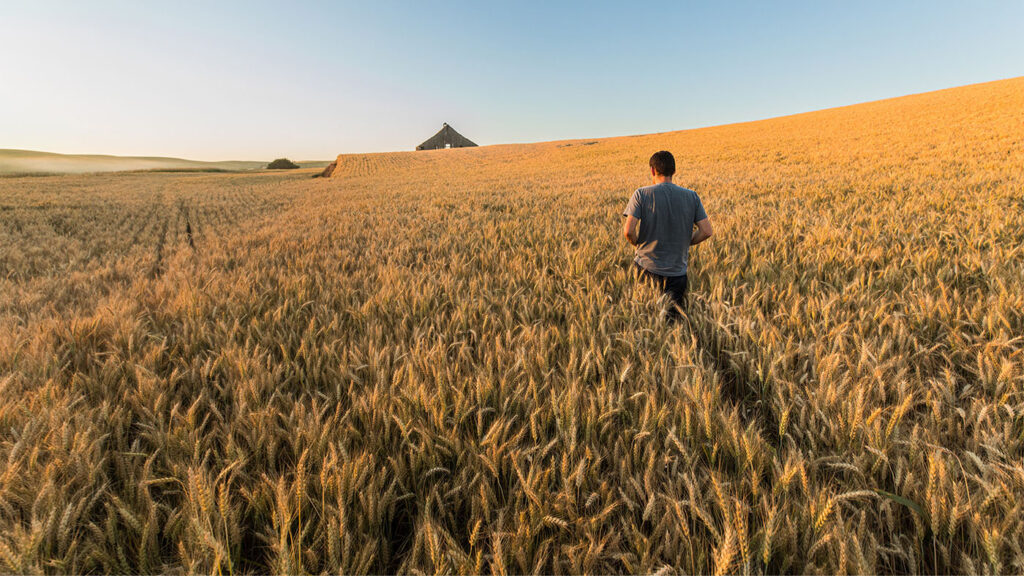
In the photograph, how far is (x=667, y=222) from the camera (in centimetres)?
303

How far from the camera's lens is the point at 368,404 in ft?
5.10

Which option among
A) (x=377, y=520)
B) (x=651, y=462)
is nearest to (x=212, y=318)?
(x=377, y=520)

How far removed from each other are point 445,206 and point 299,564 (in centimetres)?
838

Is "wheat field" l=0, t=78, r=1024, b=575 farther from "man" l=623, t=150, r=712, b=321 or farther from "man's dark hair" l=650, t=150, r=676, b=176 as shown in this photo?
"man's dark hair" l=650, t=150, r=676, b=176

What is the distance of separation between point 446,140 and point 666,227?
258 ft

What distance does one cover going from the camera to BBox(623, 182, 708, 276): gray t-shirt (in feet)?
9.93

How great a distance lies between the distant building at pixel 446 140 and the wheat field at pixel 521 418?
7412 cm

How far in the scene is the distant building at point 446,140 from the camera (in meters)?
72.3

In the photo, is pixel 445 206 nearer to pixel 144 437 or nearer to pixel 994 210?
pixel 144 437

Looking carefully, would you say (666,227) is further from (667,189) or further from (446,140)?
(446,140)

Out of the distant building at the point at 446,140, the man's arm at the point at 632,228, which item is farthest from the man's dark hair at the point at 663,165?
the distant building at the point at 446,140

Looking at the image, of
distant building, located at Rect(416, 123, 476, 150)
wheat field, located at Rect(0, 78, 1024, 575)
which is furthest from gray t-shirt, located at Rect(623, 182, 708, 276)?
distant building, located at Rect(416, 123, 476, 150)

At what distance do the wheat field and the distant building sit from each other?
7412 cm

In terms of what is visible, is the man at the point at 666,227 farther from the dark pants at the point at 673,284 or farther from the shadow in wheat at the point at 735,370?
the shadow in wheat at the point at 735,370
